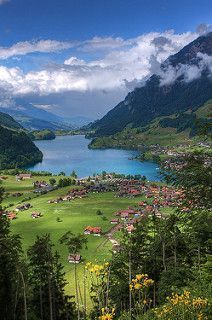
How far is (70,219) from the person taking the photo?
135 m

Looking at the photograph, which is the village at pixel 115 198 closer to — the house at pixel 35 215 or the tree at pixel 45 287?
the house at pixel 35 215

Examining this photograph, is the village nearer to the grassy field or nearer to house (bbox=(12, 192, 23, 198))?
house (bbox=(12, 192, 23, 198))

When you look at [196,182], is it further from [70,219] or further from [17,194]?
[17,194]

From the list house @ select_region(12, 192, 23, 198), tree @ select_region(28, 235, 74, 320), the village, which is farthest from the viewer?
house @ select_region(12, 192, 23, 198)

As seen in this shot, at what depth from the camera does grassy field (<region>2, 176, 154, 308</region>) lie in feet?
316

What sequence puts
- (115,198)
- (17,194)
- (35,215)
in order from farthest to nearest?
1. (17,194)
2. (115,198)
3. (35,215)

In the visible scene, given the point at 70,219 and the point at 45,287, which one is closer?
the point at 45,287

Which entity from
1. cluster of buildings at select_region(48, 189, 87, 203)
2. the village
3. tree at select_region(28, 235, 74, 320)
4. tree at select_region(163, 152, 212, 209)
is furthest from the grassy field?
tree at select_region(163, 152, 212, 209)

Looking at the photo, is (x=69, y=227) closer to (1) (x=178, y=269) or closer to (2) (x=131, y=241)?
(2) (x=131, y=241)

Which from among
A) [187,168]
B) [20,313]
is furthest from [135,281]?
[20,313]

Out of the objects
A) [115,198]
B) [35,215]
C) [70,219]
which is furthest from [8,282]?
[115,198]

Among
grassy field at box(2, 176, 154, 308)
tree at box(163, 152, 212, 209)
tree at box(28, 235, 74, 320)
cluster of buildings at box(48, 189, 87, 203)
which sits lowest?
grassy field at box(2, 176, 154, 308)

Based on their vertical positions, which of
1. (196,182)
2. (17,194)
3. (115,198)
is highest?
(196,182)

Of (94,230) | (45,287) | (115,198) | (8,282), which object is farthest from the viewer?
(115,198)
